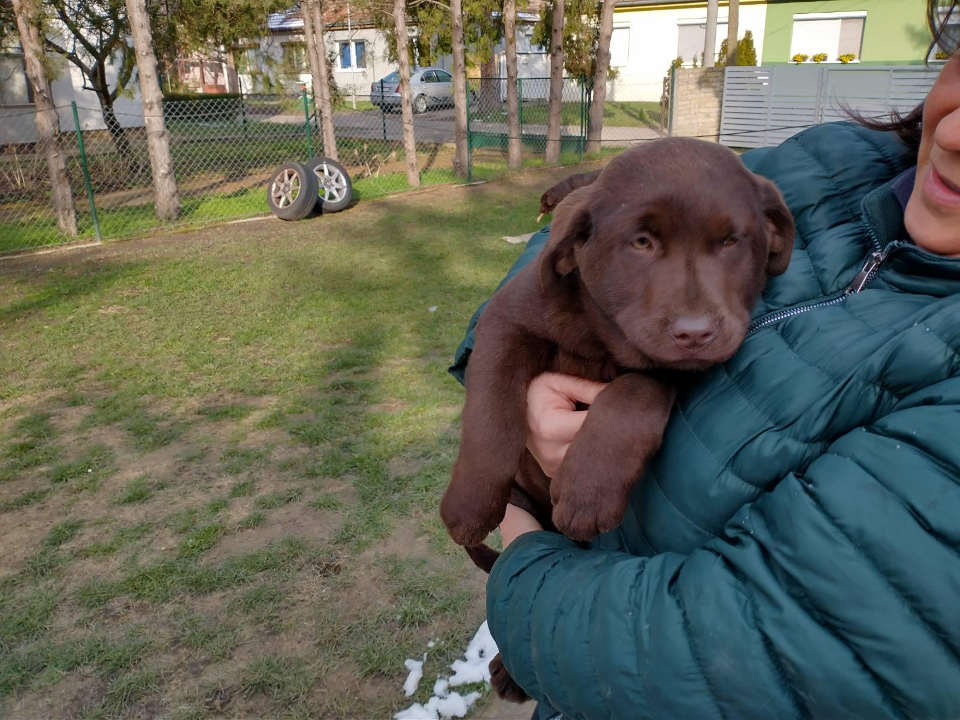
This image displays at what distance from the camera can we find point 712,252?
1662mm

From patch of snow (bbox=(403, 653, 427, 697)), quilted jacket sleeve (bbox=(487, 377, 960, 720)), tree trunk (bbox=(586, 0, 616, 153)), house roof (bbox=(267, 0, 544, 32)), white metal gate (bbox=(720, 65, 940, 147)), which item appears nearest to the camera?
quilted jacket sleeve (bbox=(487, 377, 960, 720))

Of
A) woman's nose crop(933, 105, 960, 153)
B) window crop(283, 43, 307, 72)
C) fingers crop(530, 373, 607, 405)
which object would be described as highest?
window crop(283, 43, 307, 72)

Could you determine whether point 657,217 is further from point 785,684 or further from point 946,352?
point 785,684

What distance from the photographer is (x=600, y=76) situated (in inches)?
683

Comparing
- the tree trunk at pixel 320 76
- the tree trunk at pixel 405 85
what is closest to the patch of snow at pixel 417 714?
the tree trunk at pixel 320 76

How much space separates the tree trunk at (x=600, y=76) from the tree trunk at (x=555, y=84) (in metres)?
1.03

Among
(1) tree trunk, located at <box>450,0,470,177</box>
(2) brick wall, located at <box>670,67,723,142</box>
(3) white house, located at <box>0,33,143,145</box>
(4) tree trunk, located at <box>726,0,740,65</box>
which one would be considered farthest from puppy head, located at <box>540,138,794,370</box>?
(4) tree trunk, located at <box>726,0,740,65</box>

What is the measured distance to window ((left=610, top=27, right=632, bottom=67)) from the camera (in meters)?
36.5

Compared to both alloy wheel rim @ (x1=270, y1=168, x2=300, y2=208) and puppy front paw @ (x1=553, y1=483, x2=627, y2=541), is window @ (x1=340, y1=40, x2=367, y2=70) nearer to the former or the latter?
alloy wheel rim @ (x1=270, y1=168, x2=300, y2=208)

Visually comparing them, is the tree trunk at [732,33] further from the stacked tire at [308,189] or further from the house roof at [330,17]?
the stacked tire at [308,189]

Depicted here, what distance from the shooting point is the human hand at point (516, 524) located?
5.80 feet

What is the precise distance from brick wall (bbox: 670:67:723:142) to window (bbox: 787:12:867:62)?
13758 mm

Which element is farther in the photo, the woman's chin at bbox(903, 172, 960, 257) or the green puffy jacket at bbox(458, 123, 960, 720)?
the woman's chin at bbox(903, 172, 960, 257)

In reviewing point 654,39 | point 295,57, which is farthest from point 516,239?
point 654,39
